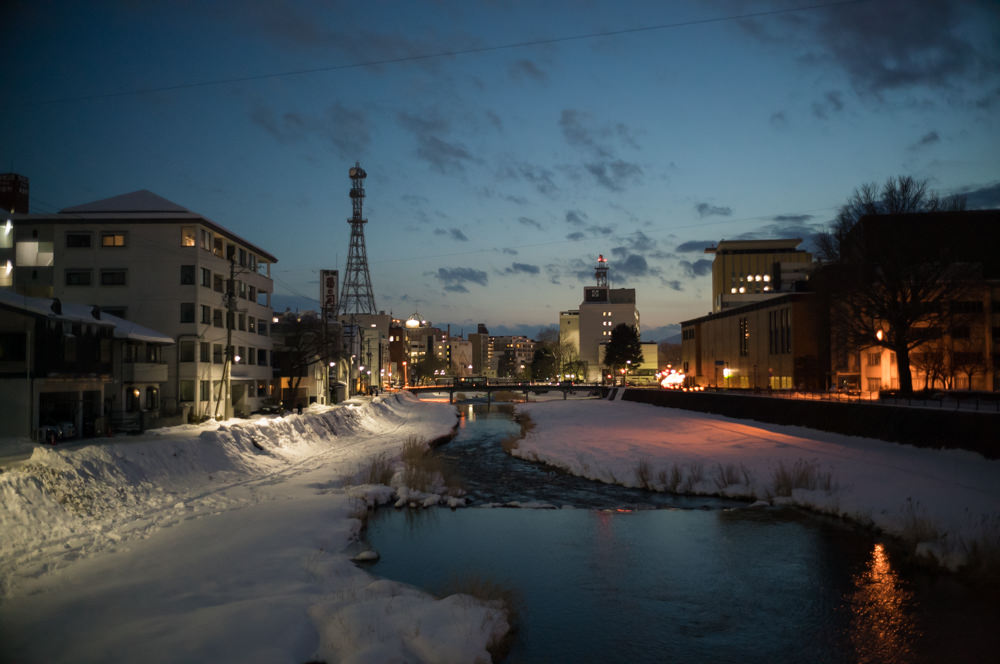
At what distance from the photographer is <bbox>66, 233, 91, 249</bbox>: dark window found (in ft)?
153

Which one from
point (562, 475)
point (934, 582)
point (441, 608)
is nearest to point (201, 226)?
point (562, 475)

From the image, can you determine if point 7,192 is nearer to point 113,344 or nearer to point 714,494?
point 113,344

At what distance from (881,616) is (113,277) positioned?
50.3m

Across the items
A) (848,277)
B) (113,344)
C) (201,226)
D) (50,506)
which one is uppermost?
(201,226)

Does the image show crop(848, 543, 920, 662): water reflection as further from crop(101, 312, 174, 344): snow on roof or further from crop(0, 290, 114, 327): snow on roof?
crop(101, 312, 174, 344): snow on roof

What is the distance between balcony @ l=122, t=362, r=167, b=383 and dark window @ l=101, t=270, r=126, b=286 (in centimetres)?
765

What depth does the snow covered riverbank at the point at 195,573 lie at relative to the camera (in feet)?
36.7

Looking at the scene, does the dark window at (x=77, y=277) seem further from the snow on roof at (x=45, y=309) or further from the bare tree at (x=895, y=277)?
the bare tree at (x=895, y=277)

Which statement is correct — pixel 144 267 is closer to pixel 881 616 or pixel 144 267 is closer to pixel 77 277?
pixel 77 277

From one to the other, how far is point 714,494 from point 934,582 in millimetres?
11713

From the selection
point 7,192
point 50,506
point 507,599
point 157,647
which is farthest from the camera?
point 7,192

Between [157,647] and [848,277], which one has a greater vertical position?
[848,277]

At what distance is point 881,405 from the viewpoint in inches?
1283

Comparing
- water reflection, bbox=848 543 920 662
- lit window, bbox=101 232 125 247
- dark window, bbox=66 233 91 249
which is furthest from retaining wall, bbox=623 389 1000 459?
dark window, bbox=66 233 91 249
